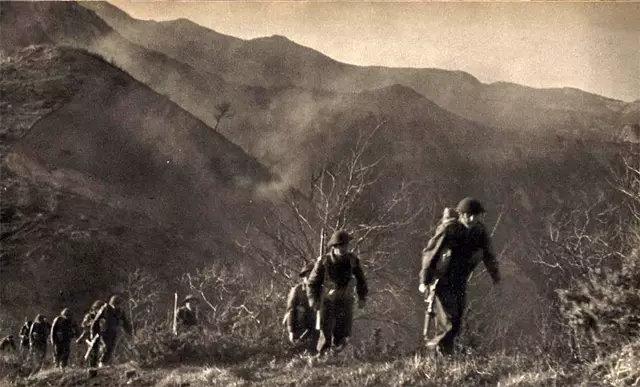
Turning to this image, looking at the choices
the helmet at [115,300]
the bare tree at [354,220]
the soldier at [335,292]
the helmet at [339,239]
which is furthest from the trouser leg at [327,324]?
the helmet at [115,300]

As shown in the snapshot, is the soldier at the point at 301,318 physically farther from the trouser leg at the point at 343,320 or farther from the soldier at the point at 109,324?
the soldier at the point at 109,324

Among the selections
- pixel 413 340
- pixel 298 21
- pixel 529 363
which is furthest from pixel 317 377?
pixel 298 21

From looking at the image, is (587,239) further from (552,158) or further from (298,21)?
(298,21)

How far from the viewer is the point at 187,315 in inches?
311

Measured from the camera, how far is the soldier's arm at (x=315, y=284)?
24.0 feet

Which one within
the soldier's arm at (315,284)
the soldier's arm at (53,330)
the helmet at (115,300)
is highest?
the soldier's arm at (315,284)

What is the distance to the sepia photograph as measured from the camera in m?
7.11

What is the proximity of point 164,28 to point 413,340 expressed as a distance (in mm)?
4581

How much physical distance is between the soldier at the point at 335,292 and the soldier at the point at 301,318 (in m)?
0.17

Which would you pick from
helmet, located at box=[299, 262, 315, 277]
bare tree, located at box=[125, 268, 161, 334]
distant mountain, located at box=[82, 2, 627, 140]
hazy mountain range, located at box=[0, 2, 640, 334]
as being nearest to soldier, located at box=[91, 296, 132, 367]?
bare tree, located at box=[125, 268, 161, 334]

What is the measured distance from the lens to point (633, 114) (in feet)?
24.6

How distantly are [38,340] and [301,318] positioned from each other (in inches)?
118

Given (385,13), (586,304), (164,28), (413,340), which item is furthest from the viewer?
(164,28)

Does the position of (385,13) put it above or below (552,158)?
above
